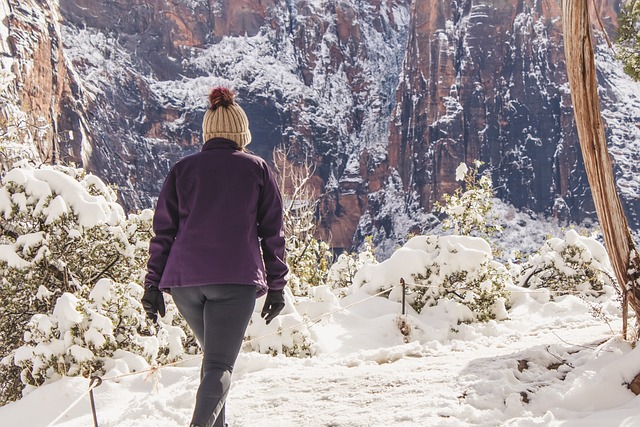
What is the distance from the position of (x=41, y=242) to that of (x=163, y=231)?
4111 mm

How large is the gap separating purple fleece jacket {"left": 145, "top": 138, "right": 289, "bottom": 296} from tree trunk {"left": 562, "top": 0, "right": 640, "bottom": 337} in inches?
68.4

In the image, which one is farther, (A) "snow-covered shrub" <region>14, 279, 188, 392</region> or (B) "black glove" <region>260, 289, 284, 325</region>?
(A) "snow-covered shrub" <region>14, 279, 188, 392</region>

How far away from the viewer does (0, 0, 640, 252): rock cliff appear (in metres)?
72.3

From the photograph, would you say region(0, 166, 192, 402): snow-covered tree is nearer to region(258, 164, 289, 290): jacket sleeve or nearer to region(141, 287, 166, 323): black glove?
region(141, 287, 166, 323): black glove

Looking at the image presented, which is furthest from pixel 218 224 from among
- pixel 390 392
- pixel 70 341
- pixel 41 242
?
pixel 41 242

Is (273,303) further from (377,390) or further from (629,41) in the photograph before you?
(629,41)

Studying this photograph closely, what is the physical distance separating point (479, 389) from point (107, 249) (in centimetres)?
501

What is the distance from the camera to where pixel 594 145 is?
2947 millimetres

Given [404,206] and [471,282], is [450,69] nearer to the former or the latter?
[404,206]

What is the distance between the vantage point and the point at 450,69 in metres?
80.5

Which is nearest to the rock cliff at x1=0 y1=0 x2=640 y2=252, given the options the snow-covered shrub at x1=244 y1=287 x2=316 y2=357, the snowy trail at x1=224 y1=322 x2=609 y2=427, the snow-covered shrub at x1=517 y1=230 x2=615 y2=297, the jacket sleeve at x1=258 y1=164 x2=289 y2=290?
the snow-covered shrub at x1=517 y1=230 x2=615 y2=297

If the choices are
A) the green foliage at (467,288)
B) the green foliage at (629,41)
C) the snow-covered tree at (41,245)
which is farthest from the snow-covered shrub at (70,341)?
the green foliage at (629,41)

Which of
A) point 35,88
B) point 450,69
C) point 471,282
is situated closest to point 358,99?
point 450,69

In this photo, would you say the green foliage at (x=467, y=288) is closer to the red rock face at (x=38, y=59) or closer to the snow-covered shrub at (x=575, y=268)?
the snow-covered shrub at (x=575, y=268)
